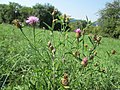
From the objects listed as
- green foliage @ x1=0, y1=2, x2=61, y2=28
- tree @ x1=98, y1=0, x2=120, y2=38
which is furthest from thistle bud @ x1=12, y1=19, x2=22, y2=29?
tree @ x1=98, y1=0, x2=120, y2=38

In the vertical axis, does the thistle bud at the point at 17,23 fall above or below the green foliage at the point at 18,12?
above

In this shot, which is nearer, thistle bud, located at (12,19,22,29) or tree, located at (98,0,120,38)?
thistle bud, located at (12,19,22,29)

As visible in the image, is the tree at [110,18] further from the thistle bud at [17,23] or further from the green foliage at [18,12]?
the thistle bud at [17,23]

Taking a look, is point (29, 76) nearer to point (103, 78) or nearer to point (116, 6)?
point (103, 78)

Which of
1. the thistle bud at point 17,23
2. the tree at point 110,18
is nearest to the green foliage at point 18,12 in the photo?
the tree at point 110,18

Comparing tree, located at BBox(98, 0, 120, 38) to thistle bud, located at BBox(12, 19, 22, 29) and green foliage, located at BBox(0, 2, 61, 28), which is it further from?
thistle bud, located at BBox(12, 19, 22, 29)

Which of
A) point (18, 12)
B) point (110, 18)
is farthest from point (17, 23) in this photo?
point (18, 12)

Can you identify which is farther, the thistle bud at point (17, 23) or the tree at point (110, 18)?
the tree at point (110, 18)

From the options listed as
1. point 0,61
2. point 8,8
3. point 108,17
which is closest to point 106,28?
point 108,17

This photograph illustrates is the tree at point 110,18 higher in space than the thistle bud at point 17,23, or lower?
lower

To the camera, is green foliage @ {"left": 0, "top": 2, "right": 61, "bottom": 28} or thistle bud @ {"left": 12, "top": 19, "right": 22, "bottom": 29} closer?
thistle bud @ {"left": 12, "top": 19, "right": 22, "bottom": 29}

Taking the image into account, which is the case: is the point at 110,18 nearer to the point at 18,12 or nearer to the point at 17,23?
the point at 18,12

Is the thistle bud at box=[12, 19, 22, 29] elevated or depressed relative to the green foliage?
elevated

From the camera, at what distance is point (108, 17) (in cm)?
3734
